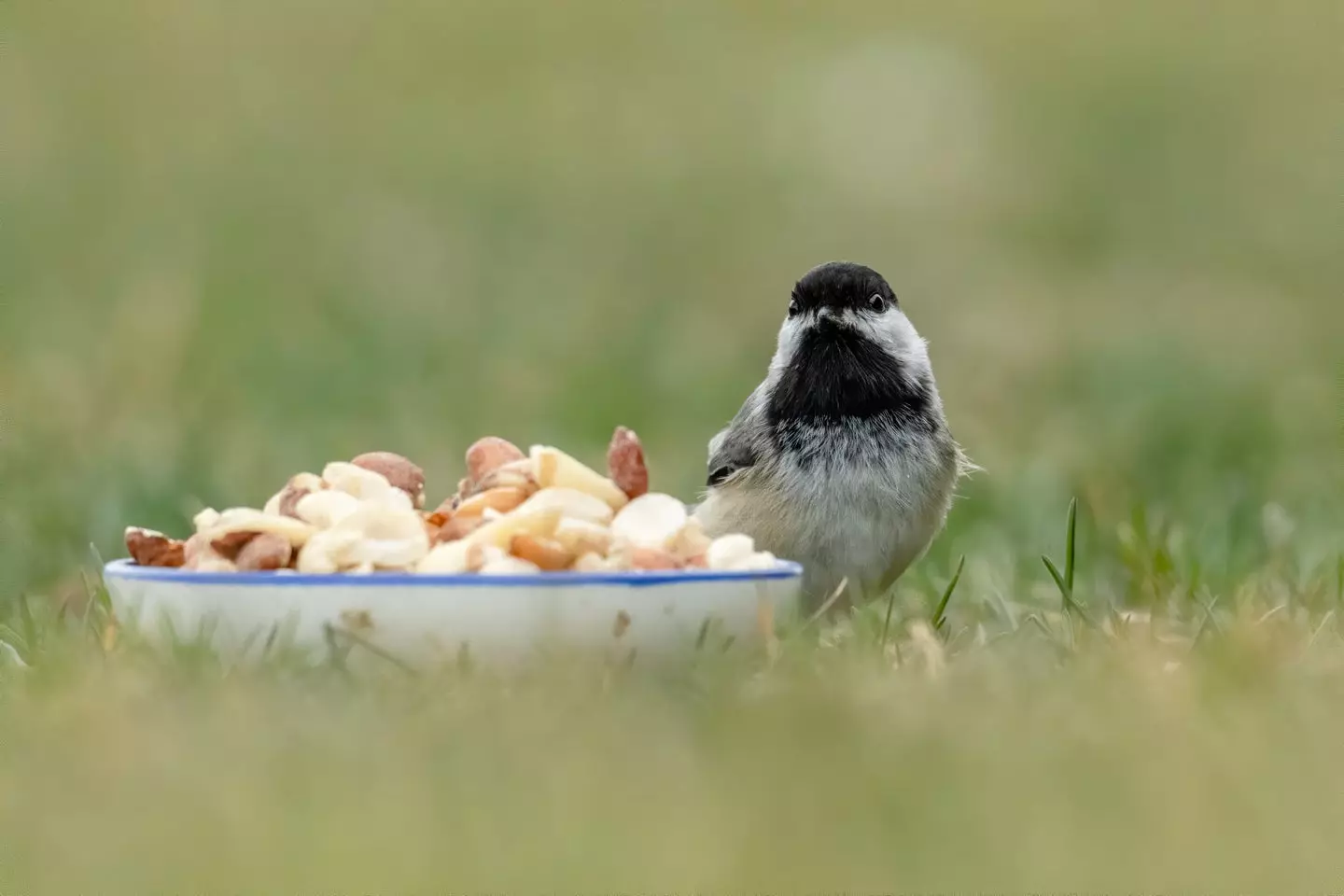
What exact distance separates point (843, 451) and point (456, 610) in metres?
1.28

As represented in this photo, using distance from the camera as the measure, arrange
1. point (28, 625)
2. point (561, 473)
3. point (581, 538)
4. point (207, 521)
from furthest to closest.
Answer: point (28, 625) < point (561, 473) < point (207, 521) < point (581, 538)

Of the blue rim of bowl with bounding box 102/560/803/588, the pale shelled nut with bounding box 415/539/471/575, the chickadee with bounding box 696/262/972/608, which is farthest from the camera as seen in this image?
the chickadee with bounding box 696/262/972/608

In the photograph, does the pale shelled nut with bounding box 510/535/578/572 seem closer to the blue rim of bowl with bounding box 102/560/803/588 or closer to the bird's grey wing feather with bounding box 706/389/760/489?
the blue rim of bowl with bounding box 102/560/803/588

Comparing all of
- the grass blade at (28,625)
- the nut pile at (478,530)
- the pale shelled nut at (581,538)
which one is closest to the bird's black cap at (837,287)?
the nut pile at (478,530)

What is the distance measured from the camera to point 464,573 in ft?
8.52

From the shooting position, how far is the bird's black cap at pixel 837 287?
3.73 m

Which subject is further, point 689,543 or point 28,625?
point 28,625

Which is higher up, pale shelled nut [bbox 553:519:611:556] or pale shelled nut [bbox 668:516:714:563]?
pale shelled nut [bbox 553:519:611:556]

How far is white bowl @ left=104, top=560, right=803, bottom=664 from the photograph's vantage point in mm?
2512

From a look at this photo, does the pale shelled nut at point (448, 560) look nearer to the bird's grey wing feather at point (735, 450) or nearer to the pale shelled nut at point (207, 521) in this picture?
the pale shelled nut at point (207, 521)

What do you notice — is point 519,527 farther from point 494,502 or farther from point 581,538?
point 494,502

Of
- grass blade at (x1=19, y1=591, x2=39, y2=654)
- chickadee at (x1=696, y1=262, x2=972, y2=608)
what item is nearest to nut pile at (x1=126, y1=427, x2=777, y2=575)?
grass blade at (x1=19, y1=591, x2=39, y2=654)

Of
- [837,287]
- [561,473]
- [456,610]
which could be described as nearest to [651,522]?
[561,473]

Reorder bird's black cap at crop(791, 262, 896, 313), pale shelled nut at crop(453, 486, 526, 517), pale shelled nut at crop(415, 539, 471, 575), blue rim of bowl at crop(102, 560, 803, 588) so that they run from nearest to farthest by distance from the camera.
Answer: blue rim of bowl at crop(102, 560, 803, 588), pale shelled nut at crop(415, 539, 471, 575), pale shelled nut at crop(453, 486, 526, 517), bird's black cap at crop(791, 262, 896, 313)
